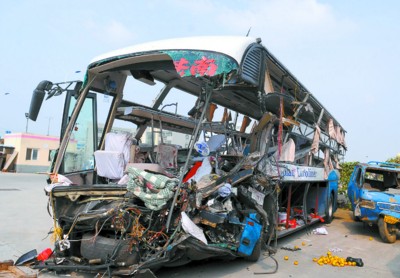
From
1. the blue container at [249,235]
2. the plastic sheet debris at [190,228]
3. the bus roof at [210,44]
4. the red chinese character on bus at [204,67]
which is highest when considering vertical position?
the bus roof at [210,44]

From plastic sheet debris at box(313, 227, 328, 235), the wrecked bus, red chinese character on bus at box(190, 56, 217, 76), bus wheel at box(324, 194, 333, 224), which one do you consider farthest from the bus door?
bus wheel at box(324, 194, 333, 224)

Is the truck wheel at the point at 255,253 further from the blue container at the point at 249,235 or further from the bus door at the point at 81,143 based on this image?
the bus door at the point at 81,143

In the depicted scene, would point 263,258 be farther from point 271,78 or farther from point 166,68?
point 166,68

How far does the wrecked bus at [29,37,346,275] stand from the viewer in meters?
4.51

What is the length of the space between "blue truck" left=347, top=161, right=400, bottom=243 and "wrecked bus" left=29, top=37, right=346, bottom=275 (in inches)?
71.2

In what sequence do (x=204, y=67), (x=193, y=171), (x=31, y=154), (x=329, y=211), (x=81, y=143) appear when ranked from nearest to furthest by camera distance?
(x=204, y=67)
(x=193, y=171)
(x=81, y=143)
(x=329, y=211)
(x=31, y=154)

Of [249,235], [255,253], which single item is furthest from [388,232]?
[249,235]

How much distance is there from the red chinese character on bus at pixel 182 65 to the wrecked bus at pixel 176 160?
1 centimetres

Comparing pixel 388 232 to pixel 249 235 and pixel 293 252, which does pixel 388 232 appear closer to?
pixel 293 252

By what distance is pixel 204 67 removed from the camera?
15.1 ft

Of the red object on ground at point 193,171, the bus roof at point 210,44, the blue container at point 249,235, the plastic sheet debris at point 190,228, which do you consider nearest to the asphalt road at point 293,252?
the blue container at point 249,235

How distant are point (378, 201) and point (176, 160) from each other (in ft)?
17.1

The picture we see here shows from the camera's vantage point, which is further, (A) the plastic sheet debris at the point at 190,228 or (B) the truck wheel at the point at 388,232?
(B) the truck wheel at the point at 388,232

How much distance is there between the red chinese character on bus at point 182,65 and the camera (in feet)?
15.5
